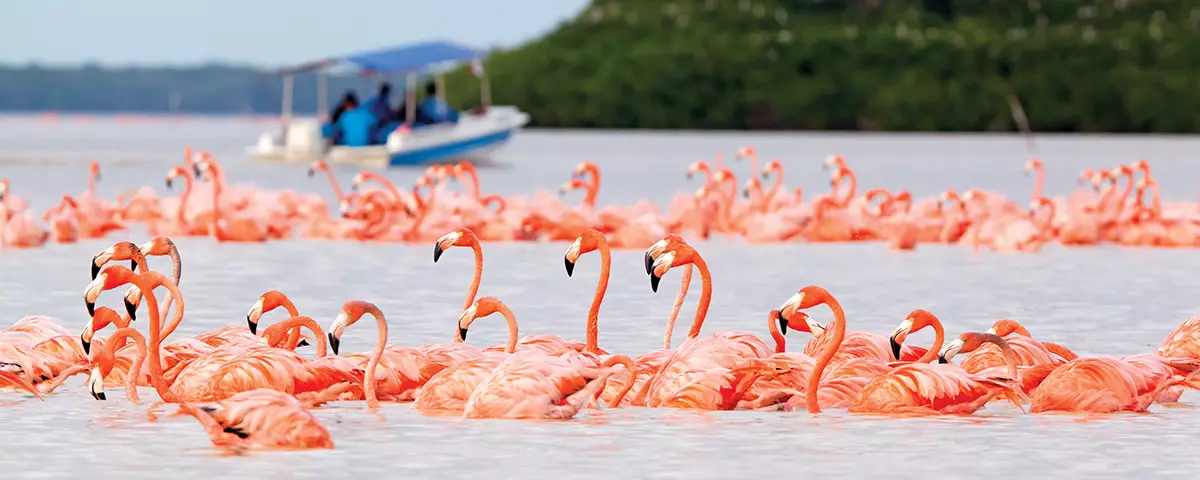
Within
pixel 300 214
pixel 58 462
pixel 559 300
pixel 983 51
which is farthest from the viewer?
pixel 983 51

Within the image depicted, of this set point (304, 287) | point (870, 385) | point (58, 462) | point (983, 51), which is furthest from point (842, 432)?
point (983, 51)

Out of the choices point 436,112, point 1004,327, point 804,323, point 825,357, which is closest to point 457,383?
point 825,357

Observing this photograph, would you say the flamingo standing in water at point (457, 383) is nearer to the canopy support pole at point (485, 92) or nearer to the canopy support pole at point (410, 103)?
the canopy support pole at point (410, 103)

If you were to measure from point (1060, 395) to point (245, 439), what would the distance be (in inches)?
120

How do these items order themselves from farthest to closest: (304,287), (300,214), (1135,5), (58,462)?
(1135,5) → (300,214) → (304,287) → (58,462)

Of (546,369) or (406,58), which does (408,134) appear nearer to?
(406,58)

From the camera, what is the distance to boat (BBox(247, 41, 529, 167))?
1443 inches

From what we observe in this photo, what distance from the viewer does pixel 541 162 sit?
4031 cm

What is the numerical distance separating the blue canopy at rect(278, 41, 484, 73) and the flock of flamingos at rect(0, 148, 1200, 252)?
70.8 ft

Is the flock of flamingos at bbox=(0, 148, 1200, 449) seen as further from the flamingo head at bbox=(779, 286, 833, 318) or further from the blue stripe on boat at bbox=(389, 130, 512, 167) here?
the blue stripe on boat at bbox=(389, 130, 512, 167)

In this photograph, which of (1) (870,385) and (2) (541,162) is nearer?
(1) (870,385)

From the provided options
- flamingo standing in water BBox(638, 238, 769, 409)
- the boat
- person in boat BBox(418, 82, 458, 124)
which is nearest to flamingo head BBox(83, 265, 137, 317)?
flamingo standing in water BBox(638, 238, 769, 409)

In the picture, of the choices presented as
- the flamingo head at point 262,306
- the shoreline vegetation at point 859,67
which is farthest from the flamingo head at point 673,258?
the shoreline vegetation at point 859,67

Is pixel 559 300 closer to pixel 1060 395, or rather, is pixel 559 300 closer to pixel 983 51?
pixel 1060 395
